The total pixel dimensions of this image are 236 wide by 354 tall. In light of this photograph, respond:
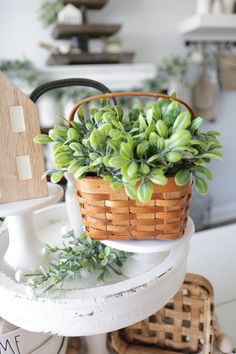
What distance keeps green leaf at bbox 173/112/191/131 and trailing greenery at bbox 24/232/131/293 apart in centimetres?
25

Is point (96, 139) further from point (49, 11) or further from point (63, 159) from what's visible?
point (49, 11)

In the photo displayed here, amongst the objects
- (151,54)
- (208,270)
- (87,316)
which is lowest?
(208,270)

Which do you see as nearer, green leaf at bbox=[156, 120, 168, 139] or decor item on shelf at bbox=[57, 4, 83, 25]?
green leaf at bbox=[156, 120, 168, 139]

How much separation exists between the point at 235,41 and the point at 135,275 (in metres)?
2.57

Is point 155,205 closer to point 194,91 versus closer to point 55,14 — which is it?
point 55,14

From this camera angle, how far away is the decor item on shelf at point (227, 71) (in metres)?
2.44

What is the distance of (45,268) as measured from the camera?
554mm

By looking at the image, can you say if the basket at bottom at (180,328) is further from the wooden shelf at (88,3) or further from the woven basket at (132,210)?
the wooden shelf at (88,3)

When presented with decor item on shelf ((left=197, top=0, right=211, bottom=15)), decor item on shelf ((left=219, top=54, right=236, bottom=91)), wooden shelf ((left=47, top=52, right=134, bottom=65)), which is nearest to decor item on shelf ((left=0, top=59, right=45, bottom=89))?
wooden shelf ((left=47, top=52, right=134, bottom=65))

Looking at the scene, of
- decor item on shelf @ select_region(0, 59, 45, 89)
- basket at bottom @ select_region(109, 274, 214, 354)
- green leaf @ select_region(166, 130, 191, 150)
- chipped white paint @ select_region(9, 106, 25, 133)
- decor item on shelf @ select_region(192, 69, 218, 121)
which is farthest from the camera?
decor item on shelf @ select_region(192, 69, 218, 121)

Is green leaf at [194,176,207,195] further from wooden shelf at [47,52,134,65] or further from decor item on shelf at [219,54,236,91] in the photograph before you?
decor item on shelf at [219,54,236,91]

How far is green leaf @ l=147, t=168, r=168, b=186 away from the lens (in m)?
0.39

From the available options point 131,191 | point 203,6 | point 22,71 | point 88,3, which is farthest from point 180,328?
point 203,6

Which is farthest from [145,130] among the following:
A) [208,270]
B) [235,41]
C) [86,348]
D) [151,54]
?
[235,41]
